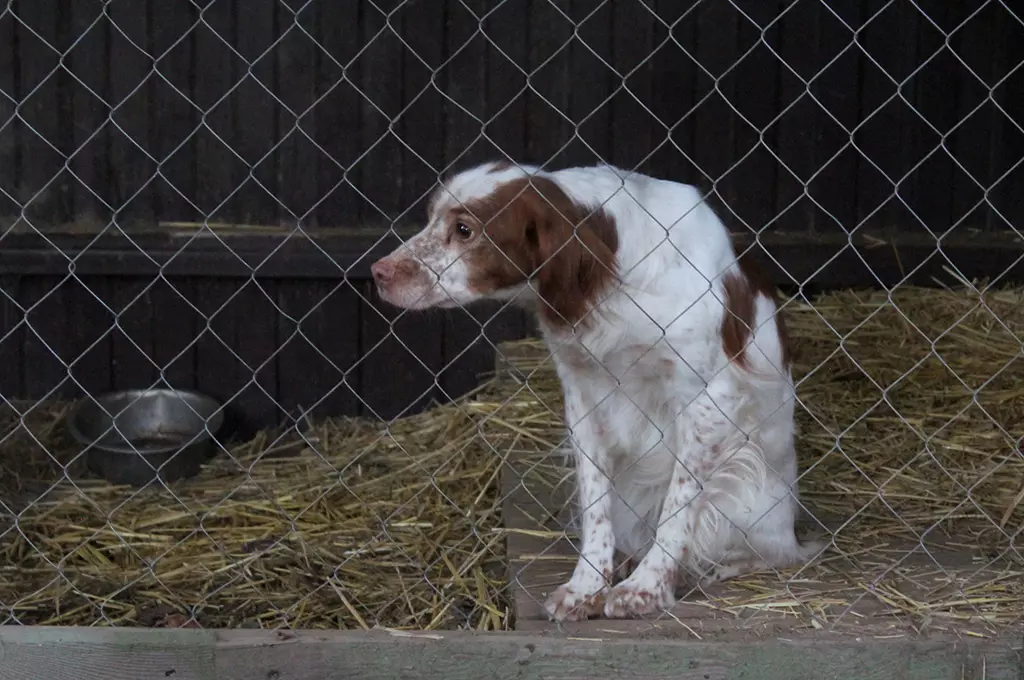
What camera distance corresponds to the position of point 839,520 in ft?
12.2

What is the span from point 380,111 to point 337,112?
7.9 inches

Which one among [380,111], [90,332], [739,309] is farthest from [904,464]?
[90,332]

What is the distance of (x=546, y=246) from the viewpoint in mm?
2973

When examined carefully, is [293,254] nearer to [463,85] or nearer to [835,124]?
[463,85]

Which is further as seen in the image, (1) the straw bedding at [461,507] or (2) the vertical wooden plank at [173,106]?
(2) the vertical wooden plank at [173,106]

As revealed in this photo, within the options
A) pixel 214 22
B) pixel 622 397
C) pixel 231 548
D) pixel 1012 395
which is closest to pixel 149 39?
pixel 214 22

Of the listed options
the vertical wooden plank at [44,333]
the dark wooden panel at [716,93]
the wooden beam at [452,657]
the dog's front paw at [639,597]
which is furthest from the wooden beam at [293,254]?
the wooden beam at [452,657]

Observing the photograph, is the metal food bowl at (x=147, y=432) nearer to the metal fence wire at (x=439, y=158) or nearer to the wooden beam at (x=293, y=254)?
the metal fence wire at (x=439, y=158)

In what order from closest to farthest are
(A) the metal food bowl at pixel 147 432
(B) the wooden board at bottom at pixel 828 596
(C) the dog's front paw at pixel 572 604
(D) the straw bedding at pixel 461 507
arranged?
1. (B) the wooden board at bottom at pixel 828 596
2. (C) the dog's front paw at pixel 572 604
3. (D) the straw bedding at pixel 461 507
4. (A) the metal food bowl at pixel 147 432

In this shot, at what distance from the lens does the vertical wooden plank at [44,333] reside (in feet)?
16.5

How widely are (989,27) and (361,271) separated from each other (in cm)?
271

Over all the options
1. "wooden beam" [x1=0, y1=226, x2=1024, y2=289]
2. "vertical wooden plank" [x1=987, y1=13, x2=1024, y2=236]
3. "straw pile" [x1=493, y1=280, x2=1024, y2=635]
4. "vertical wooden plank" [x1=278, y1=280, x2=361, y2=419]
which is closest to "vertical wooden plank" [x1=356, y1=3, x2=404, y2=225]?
"wooden beam" [x1=0, y1=226, x2=1024, y2=289]

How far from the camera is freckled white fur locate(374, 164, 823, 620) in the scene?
3.03 m

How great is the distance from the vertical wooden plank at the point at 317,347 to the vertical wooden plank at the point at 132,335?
536mm
